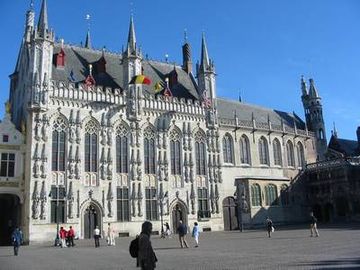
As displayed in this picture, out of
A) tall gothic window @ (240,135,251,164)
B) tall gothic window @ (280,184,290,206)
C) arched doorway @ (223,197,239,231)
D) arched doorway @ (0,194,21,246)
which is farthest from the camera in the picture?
tall gothic window @ (280,184,290,206)

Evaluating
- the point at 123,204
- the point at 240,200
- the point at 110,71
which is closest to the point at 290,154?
the point at 240,200

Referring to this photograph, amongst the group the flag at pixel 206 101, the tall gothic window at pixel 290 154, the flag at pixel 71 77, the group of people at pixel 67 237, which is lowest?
the group of people at pixel 67 237

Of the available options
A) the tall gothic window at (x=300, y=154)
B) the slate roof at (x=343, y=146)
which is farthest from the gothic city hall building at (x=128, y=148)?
the slate roof at (x=343, y=146)

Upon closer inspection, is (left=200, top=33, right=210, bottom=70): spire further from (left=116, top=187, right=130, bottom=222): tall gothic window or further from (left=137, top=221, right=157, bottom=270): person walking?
(left=137, top=221, right=157, bottom=270): person walking

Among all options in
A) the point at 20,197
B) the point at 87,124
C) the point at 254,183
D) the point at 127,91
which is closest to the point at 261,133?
the point at 254,183

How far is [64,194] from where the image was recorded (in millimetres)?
40250

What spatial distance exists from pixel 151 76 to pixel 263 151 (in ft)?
62.8

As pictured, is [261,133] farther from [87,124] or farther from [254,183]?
[87,124]

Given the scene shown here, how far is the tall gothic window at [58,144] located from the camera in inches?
1603

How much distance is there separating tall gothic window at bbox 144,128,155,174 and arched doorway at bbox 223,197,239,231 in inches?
444

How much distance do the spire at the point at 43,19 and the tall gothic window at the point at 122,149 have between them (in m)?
13.3

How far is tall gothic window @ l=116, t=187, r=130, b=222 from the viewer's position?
43.0 meters

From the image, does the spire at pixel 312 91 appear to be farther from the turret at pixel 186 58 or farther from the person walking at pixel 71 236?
the person walking at pixel 71 236

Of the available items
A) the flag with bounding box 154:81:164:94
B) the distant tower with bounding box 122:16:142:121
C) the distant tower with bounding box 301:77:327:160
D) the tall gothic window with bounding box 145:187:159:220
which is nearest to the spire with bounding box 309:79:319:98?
the distant tower with bounding box 301:77:327:160
